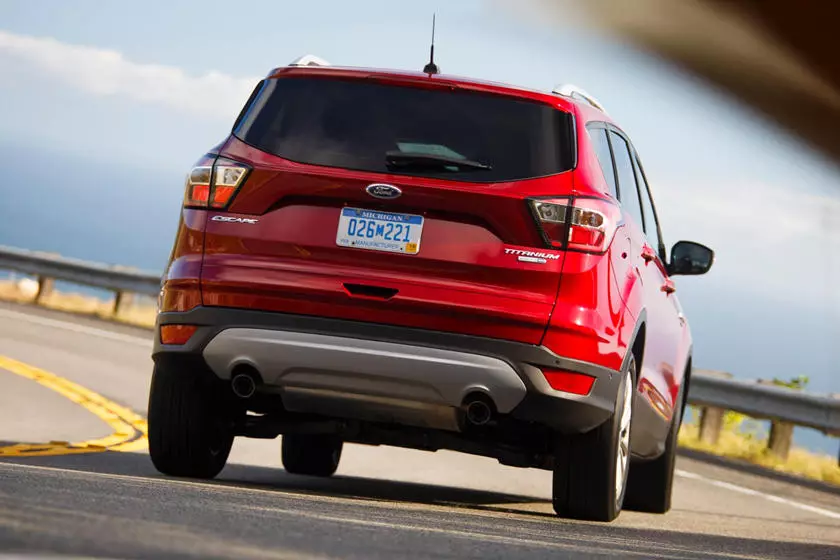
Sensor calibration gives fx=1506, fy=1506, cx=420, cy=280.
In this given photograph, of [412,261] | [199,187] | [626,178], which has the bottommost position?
[412,261]

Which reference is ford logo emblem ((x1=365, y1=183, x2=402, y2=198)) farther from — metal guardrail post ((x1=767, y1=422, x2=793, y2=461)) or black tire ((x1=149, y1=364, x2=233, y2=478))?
metal guardrail post ((x1=767, y1=422, x2=793, y2=461))

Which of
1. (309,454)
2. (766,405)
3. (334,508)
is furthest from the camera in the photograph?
(766,405)

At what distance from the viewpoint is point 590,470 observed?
6.56 metres

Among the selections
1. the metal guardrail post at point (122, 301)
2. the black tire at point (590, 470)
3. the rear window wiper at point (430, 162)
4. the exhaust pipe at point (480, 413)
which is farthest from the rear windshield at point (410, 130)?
the metal guardrail post at point (122, 301)

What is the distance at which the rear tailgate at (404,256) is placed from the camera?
20.1 ft

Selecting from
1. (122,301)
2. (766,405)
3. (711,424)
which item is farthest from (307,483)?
(122,301)

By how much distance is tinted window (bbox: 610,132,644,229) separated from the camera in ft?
23.5

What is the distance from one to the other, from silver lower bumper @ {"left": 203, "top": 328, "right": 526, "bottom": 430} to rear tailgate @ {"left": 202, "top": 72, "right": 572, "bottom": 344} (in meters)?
0.13

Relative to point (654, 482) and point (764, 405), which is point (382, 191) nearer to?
point (654, 482)

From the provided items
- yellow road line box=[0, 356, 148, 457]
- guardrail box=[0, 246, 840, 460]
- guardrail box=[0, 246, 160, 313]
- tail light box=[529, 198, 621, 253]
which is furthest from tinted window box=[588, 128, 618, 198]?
guardrail box=[0, 246, 160, 313]

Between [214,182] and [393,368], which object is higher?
[214,182]

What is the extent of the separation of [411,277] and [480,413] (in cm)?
63

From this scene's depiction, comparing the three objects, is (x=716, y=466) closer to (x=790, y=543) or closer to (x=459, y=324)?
(x=790, y=543)

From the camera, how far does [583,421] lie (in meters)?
6.30
